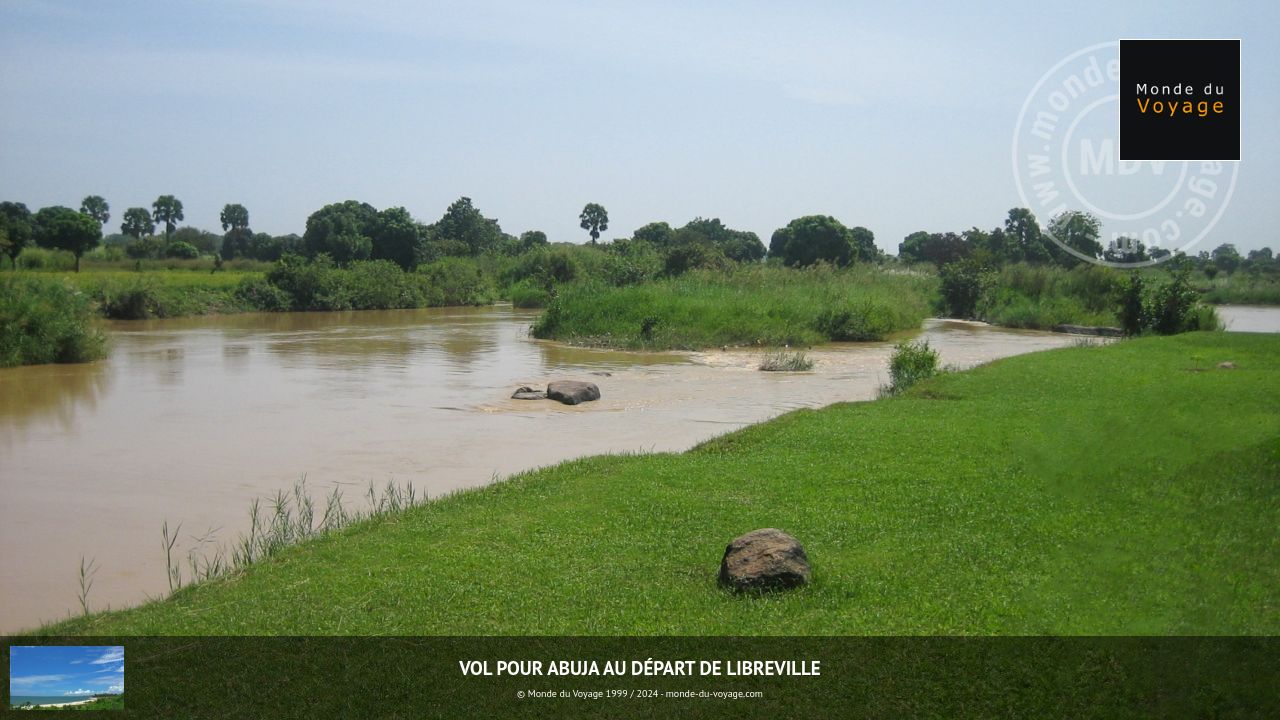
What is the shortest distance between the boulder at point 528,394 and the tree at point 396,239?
54.7 m

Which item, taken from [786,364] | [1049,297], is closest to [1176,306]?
[786,364]

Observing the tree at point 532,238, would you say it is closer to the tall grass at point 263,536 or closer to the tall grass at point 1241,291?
the tall grass at point 1241,291

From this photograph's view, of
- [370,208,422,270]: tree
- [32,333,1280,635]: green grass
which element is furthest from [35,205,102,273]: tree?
[32,333,1280,635]: green grass

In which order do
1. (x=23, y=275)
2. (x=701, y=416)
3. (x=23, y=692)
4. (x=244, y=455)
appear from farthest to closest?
(x=23, y=275) < (x=701, y=416) < (x=244, y=455) < (x=23, y=692)

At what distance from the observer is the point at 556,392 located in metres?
18.8

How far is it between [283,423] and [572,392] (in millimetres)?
5274

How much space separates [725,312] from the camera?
106 feet

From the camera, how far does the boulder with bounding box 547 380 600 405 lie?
18609 mm

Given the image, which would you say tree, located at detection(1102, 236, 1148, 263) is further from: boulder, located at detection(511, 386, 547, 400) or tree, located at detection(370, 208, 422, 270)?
tree, located at detection(370, 208, 422, 270)

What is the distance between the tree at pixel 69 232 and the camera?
53344 mm

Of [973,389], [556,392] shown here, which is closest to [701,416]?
[556,392]

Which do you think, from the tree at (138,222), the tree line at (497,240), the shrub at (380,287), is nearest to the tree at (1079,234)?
the tree line at (497,240)

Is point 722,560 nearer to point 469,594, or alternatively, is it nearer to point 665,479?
point 469,594

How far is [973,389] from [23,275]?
83.9 feet
